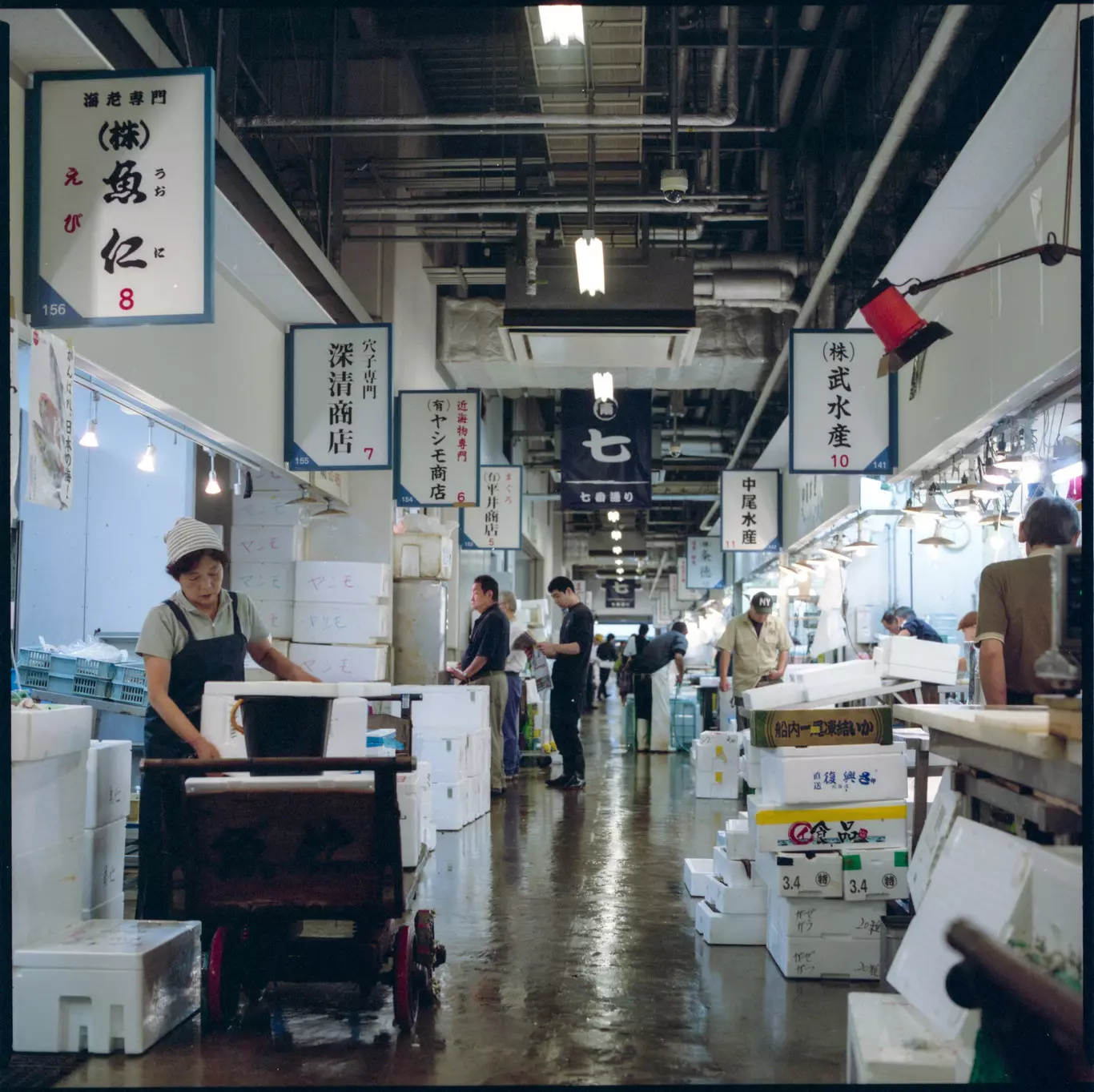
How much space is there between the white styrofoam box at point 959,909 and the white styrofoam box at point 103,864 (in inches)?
115

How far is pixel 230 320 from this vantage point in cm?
729

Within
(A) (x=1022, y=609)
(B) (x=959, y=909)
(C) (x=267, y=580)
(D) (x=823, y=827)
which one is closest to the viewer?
(B) (x=959, y=909)

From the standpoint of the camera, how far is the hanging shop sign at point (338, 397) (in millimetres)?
7906

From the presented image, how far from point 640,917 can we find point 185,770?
2.55 metres

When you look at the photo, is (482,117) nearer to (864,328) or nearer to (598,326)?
(598,326)

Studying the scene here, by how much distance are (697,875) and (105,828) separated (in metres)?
2.66

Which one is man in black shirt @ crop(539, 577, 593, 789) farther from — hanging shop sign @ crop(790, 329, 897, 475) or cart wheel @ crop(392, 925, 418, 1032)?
cart wheel @ crop(392, 925, 418, 1032)

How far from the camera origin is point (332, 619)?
8.80m

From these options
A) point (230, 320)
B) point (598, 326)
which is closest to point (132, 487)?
point (230, 320)

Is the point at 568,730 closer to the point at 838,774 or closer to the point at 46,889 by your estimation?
the point at 838,774

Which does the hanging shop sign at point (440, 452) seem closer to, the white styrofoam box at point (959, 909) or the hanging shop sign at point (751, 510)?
the hanging shop sign at point (751, 510)

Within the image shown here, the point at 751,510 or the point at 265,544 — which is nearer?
the point at 265,544

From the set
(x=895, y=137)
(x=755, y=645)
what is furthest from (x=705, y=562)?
(x=895, y=137)

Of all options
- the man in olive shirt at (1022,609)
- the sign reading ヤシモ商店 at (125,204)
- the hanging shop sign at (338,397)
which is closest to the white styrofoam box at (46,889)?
the sign reading ヤシモ商店 at (125,204)
